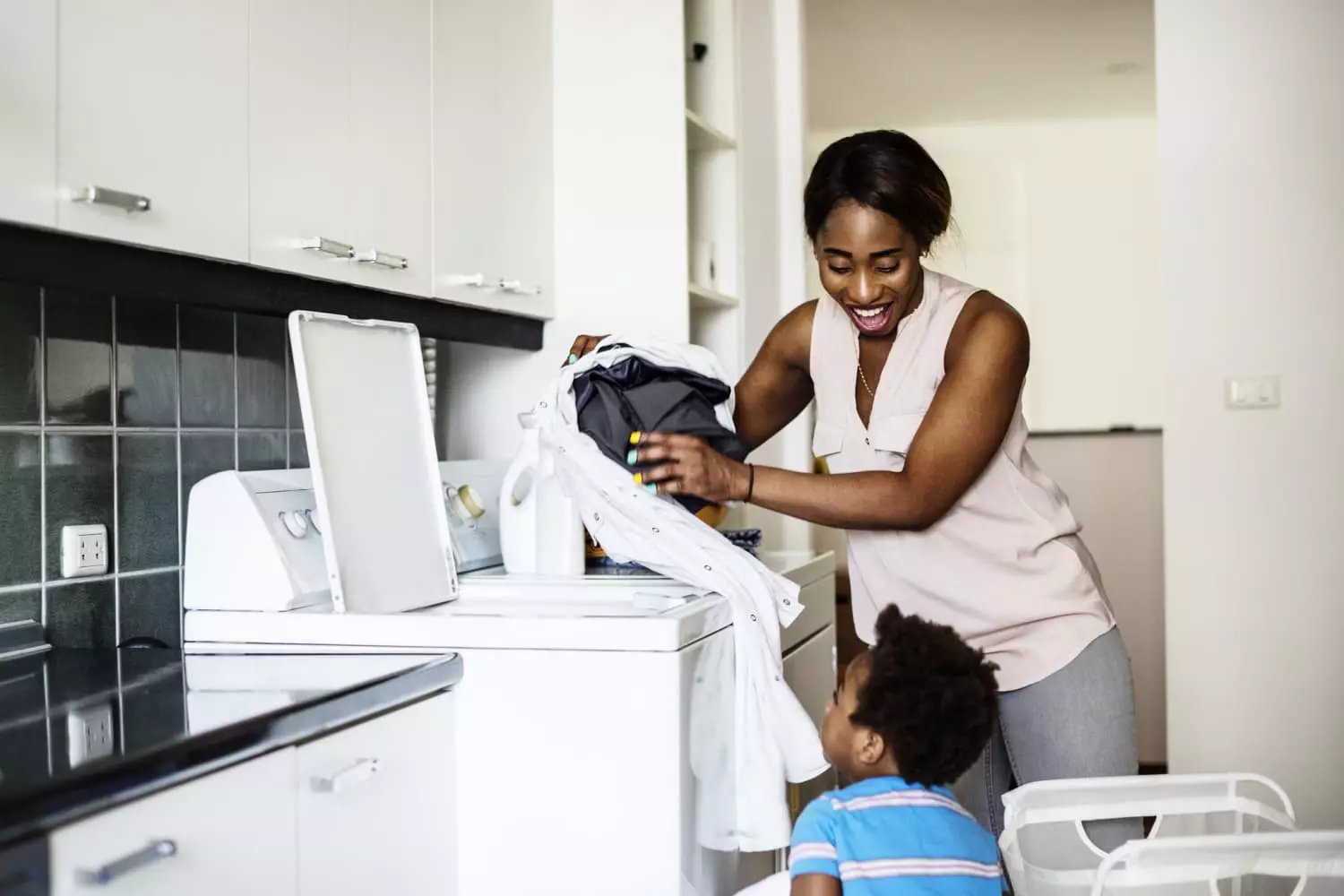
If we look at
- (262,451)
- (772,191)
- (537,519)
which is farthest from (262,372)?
(772,191)

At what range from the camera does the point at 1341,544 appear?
3109 mm

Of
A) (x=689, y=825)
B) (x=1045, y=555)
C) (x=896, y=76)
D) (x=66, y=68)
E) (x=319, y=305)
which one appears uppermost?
(x=896, y=76)

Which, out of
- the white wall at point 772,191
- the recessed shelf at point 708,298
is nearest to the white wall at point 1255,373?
the white wall at point 772,191

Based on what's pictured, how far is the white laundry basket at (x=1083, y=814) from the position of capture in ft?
4.43

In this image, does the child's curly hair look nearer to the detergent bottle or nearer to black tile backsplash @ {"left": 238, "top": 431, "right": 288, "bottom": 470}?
the detergent bottle

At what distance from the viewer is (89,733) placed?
1154mm

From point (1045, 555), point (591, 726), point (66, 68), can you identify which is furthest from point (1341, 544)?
point (66, 68)

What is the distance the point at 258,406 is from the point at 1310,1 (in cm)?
267

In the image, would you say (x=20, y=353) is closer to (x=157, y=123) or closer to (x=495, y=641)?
(x=157, y=123)

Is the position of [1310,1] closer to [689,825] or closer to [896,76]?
[896,76]

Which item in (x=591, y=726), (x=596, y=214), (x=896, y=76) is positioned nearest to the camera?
(x=591, y=726)

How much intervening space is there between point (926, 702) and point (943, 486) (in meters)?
0.35

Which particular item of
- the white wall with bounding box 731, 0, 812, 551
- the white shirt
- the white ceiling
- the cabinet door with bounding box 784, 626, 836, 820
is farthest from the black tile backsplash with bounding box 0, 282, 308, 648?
the white ceiling

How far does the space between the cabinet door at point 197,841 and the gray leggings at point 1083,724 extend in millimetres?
888
